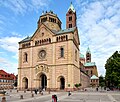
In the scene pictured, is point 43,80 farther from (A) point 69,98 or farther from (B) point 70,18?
(B) point 70,18

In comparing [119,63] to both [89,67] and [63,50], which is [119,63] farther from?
[89,67]

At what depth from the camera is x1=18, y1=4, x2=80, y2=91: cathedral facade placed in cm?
5938

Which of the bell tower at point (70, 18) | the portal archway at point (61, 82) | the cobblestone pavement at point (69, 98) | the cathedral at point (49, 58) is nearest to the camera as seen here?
the cobblestone pavement at point (69, 98)

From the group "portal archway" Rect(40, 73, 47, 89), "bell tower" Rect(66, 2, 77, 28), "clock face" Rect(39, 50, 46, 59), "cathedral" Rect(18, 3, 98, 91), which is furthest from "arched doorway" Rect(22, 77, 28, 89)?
"bell tower" Rect(66, 2, 77, 28)

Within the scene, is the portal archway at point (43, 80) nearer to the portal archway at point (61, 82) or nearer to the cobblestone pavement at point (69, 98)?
the portal archway at point (61, 82)

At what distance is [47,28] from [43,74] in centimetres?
1718

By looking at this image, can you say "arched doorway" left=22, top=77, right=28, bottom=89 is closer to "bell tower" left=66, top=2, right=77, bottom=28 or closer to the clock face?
the clock face

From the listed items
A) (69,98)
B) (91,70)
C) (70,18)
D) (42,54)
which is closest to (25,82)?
(42,54)

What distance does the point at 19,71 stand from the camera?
70.9 meters

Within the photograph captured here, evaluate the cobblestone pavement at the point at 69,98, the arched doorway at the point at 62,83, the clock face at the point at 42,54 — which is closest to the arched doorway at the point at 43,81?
the arched doorway at the point at 62,83

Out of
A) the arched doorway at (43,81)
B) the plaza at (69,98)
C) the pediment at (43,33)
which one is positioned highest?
the pediment at (43,33)

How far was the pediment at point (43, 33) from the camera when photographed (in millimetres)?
65188

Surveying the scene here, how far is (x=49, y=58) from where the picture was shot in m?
63.4

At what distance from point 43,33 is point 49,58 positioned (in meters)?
10.5
